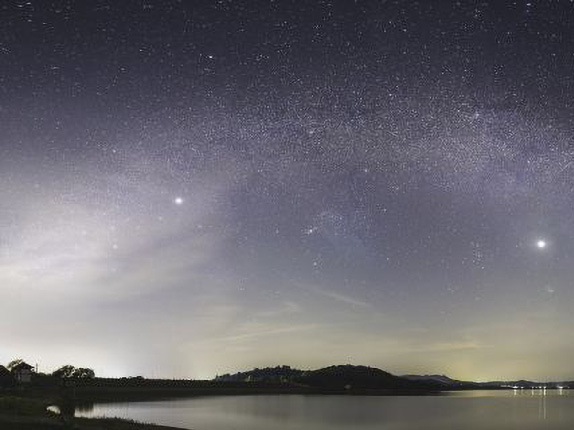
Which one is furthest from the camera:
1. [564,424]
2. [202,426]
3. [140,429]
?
[564,424]

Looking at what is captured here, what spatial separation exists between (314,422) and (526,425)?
34.8m

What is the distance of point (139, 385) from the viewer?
199 metres

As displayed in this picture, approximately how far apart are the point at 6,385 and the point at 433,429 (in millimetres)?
64277

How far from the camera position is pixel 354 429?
78.6 meters

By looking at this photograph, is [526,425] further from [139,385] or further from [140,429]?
[139,385]

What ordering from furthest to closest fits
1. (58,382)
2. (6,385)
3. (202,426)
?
A: (58,382) < (6,385) < (202,426)

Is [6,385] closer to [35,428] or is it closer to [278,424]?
[278,424]

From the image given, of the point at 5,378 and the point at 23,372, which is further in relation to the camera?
the point at 23,372

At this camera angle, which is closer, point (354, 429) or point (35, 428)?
point (35, 428)

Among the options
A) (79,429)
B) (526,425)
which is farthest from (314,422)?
(79,429)

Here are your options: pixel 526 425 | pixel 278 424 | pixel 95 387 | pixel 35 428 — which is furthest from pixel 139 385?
pixel 35 428

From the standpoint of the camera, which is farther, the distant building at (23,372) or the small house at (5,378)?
the distant building at (23,372)

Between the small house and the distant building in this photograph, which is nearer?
the small house

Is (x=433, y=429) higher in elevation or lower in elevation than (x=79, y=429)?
lower
